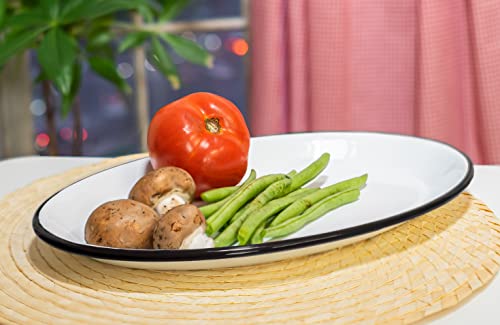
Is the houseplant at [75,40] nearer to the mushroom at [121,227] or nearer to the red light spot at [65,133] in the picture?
the red light spot at [65,133]

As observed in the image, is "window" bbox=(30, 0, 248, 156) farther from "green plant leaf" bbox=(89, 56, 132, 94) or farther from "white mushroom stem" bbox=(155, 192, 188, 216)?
"white mushroom stem" bbox=(155, 192, 188, 216)

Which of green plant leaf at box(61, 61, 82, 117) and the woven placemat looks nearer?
the woven placemat

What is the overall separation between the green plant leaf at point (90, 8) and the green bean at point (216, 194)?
114cm

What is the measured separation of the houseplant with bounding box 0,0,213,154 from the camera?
5.71 feet

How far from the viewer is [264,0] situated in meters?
2.01

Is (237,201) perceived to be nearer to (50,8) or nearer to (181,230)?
(181,230)

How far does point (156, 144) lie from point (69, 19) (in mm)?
1072

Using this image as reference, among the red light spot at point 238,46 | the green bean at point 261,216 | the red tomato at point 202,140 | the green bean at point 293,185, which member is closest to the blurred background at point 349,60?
the red light spot at point 238,46

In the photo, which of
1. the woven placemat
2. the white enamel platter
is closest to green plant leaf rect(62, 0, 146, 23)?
the white enamel platter

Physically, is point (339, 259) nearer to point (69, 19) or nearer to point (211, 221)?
point (211, 221)

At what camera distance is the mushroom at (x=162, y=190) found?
72 cm

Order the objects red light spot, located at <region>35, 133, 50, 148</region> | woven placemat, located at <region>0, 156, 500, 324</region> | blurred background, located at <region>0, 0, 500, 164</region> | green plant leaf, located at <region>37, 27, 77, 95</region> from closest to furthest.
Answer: woven placemat, located at <region>0, 156, 500, 324</region>
green plant leaf, located at <region>37, 27, 77, 95</region>
blurred background, located at <region>0, 0, 500, 164</region>
red light spot, located at <region>35, 133, 50, 148</region>

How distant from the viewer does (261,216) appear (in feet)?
2.25

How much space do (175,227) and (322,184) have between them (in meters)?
0.31
